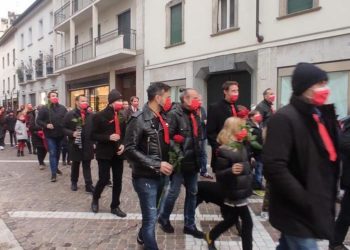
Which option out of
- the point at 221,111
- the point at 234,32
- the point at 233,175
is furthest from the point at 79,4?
the point at 233,175

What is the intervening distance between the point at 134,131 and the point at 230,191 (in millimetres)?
1189

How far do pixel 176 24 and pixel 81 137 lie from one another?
10357mm

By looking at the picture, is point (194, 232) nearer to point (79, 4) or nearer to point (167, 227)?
point (167, 227)

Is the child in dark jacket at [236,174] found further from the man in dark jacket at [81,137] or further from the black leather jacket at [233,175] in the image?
the man in dark jacket at [81,137]

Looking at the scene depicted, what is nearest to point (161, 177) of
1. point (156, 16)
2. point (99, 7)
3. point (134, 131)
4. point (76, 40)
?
point (134, 131)

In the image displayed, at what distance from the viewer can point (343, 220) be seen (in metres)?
4.20

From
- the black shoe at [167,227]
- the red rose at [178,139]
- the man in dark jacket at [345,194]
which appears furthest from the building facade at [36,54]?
the man in dark jacket at [345,194]

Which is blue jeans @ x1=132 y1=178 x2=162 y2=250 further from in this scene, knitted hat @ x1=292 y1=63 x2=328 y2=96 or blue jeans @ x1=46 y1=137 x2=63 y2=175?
blue jeans @ x1=46 y1=137 x2=63 y2=175

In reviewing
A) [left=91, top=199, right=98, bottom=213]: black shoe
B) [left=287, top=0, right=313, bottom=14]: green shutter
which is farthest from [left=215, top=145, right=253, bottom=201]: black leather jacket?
[left=287, top=0, right=313, bottom=14]: green shutter

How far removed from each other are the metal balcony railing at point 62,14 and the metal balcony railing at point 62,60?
2311 millimetres

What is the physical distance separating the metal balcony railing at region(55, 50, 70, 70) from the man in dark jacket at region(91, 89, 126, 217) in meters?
21.3

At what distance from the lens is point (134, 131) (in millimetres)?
3859

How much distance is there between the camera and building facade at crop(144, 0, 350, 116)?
417 inches

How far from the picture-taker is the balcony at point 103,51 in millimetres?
19062
